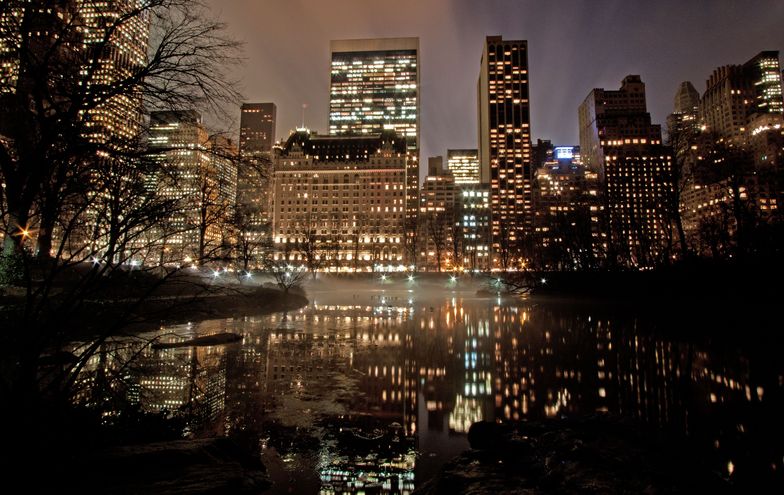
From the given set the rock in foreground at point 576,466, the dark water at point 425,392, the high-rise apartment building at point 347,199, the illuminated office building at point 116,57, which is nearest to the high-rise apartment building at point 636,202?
the dark water at point 425,392

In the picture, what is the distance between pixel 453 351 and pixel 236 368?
887 cm

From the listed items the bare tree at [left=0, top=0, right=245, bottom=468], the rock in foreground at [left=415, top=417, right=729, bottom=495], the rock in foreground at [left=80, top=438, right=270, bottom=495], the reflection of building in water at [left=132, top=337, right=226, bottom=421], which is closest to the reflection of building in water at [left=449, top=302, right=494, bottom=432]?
the rock in foreground at [left=415, top=417, right=729, bottom=495]

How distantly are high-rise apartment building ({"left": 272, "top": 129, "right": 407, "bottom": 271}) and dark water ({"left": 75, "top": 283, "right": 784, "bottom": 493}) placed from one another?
450 ft

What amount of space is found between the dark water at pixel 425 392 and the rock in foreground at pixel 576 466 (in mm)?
826

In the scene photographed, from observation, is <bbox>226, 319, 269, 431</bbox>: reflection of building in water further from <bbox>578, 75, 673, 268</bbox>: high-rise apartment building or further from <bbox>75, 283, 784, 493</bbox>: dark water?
<bbox>578, 75, 673, 268</bbox>: high-rise apartment building

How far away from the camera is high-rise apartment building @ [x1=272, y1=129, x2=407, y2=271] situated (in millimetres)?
159125

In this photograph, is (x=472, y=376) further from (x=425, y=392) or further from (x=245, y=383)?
(x=245, y=383)

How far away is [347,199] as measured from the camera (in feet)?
538

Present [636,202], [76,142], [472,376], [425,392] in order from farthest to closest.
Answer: [636,202] < [472,376] < [425,392] < [76,142]

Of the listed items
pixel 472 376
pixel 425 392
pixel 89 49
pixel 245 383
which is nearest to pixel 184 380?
pixel 245 383

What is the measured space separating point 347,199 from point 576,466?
161m

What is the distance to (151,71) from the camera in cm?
612

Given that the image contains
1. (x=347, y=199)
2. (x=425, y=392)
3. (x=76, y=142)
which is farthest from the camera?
(x=347, y=199)

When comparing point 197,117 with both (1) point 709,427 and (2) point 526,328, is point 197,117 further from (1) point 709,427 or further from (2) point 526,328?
(2) point 526,328
